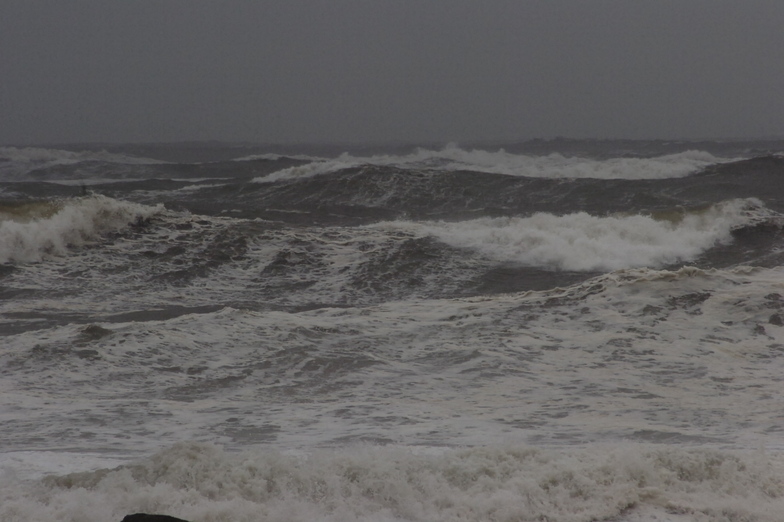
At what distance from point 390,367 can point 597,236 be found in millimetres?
7076

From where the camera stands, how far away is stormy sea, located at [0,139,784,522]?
3.60 metres

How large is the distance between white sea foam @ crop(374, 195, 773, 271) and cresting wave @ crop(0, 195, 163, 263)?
14.0 feet

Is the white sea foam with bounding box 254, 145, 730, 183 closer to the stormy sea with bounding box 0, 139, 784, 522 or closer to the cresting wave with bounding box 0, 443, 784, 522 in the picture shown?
the stormy sea with bounding box 0, 139, 784, 522

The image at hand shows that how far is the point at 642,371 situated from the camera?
5895 millimetres

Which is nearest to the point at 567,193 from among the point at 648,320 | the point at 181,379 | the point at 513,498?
the point at 648,320

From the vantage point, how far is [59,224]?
1177cm

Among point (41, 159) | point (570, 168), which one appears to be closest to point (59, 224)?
point (570, 168)

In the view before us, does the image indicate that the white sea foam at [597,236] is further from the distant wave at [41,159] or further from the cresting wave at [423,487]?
the distant wave at [41,159]

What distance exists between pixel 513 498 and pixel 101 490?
1816mm

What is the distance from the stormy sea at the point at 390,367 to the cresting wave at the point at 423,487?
0.04 feet

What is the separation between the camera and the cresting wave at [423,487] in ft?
11.1

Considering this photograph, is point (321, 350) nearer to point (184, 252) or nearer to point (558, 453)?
point (558, 453)

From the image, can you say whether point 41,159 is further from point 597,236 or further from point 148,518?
point 148,518

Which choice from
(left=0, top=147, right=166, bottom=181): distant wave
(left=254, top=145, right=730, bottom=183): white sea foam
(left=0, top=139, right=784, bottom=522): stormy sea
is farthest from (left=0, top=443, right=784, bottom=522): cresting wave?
(left=0, top=147, right=166, bottom=181): distant wave
